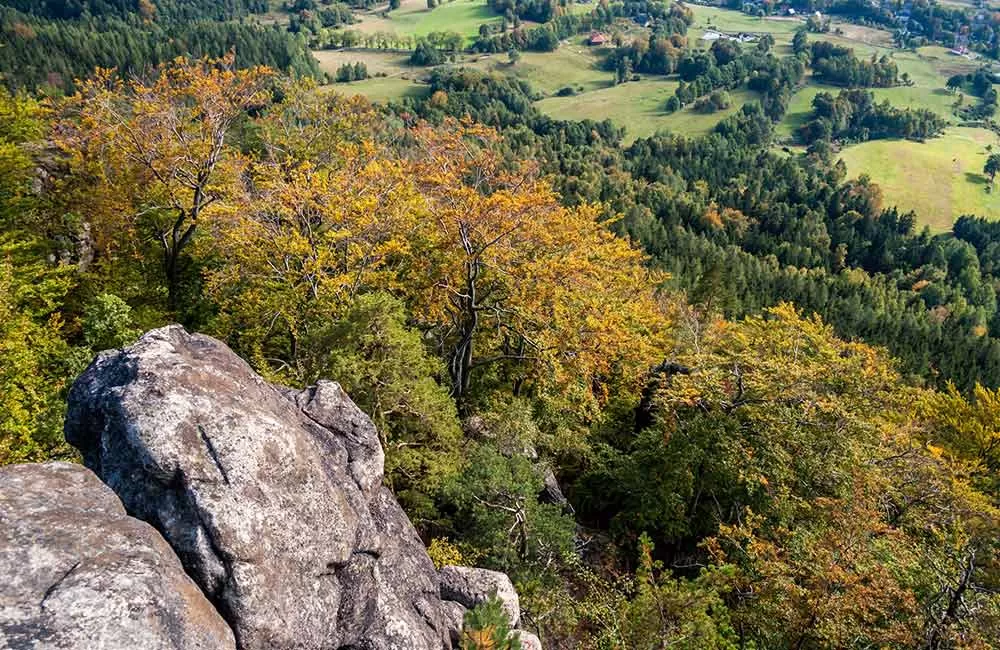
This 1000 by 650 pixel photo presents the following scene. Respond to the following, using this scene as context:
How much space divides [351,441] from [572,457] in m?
25.0

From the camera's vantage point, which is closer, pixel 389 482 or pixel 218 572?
pixel 218 572

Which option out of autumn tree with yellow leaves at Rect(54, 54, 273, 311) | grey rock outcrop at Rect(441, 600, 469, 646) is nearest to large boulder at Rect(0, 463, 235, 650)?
grey rock outcrop at Rect(441, 600, 469, 646)

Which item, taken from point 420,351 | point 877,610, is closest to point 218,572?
point 420,351

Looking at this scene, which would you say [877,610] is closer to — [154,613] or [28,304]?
[154,613]

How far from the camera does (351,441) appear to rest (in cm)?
1922

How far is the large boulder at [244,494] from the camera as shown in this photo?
44.8 ft

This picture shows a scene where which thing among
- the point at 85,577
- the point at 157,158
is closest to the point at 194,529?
the point at 85,577

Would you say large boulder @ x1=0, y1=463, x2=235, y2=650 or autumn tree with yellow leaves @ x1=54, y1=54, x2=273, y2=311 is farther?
autumn tree with yellow leaves @ x1=54, y1=54, x2=273, y2=311

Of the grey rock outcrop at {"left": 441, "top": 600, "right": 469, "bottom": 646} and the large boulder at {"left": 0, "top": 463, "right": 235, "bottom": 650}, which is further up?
the large boulder at {"left": 0, "top": 463, "right": 235, "bottom": 650}

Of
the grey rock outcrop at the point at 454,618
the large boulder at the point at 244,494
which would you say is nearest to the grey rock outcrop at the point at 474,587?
the grey rock outcrop at the point at 454,618

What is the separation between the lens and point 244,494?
1411cm

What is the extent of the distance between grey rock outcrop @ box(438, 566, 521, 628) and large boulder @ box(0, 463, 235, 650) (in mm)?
9803

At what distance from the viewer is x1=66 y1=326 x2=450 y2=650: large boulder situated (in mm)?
13641

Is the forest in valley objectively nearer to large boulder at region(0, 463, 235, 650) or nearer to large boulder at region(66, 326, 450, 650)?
large boulder at region(66, 326, 450, 650)
